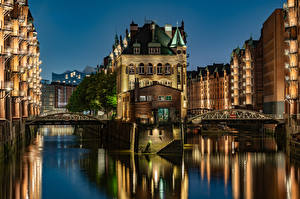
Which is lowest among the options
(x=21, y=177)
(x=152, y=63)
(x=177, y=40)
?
(x=21, y=177)

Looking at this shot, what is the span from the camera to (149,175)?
55.1 metres

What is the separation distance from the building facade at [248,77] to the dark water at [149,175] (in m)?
58.6

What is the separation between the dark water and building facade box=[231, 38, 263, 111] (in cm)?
5861

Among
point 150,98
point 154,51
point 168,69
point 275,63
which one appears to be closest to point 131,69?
point 154,51

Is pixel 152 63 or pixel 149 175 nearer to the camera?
pixel 149 175

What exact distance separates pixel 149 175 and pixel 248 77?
92611mm

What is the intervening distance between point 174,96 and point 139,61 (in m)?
24.4

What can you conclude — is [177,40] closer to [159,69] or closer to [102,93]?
[159,69]

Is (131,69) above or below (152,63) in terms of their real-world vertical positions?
below

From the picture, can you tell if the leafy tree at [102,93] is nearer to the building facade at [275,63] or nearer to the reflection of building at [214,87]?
the building facade at [275,63]

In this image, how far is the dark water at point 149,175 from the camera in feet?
150

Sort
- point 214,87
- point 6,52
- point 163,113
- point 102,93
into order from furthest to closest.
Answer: point 214,87 < point 102,93 < point 163,113 < point 6,52

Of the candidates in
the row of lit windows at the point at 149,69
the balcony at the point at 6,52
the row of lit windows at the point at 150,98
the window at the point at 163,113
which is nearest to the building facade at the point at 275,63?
the row of lit windows at the point at 149,69

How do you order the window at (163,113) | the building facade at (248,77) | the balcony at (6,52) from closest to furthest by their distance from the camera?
the balcony at (6,52) < the window at (163,113) < the building facade at (248,77)
